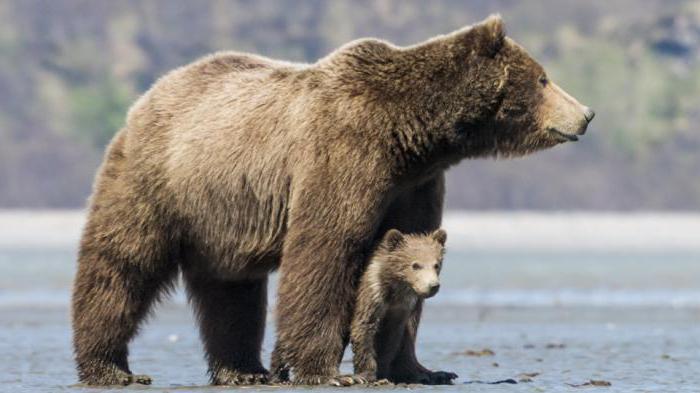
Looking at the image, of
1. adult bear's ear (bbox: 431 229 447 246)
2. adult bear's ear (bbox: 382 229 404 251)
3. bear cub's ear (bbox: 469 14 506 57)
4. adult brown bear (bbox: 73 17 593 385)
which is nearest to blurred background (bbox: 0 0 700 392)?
adult brown bear (bbox: 73 17 593 385)

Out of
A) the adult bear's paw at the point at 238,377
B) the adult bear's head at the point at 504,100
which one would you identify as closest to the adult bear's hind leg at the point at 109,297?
the adult bear's paw at the point at 238,377

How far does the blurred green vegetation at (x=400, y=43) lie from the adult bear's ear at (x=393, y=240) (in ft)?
111

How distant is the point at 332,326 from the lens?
8.25 m

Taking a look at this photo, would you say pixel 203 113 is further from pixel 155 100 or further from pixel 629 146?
pixel 629 146

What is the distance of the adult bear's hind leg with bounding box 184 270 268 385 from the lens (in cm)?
920

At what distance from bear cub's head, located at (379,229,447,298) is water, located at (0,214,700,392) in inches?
25.9

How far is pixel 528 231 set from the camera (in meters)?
36.1

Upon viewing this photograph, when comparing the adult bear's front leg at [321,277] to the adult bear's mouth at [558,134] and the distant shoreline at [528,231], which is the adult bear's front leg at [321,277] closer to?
the adult bear's mouth at [558,134]

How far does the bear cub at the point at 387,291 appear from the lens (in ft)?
27.0

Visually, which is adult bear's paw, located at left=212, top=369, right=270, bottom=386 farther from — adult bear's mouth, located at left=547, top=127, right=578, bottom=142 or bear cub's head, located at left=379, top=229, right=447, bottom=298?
adult bear's mouth, located at left=547, top=127, right=578, bottom=142

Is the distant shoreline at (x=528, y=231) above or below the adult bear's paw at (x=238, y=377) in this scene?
above

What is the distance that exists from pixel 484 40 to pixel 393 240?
3.75 feet

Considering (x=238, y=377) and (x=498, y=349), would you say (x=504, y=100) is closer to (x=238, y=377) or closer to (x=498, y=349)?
(x=238, y=377)

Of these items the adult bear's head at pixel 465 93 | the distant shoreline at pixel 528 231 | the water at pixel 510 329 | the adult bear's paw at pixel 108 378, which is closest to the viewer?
the adult bear's head at pixel 465 93
